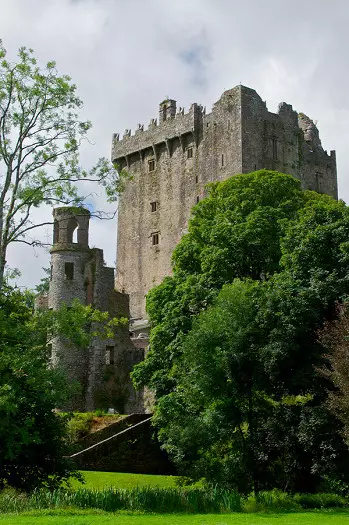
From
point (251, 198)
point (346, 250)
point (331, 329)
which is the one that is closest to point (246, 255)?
point (251, 198)

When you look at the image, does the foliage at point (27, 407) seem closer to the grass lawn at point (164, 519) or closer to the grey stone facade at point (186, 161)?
the grass lawn at point (164, 519)

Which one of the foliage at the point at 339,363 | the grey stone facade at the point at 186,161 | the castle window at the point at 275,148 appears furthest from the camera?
the castle window at the point at 275,148

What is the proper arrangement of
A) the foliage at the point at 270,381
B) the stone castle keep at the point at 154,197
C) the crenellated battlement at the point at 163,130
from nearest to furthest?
the foliage at the point at 270,381
the stone castle keep at the point at 154,197
the crenellated battlement at the point at 163,130

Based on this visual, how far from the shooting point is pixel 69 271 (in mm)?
47531

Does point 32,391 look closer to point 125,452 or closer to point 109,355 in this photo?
point 125,452

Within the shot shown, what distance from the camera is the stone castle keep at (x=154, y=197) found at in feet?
153

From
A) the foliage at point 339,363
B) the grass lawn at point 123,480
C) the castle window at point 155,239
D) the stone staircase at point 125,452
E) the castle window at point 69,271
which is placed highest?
the castle window at point 155,239

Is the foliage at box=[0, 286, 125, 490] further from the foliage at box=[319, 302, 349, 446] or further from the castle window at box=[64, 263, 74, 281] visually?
the castle window at box=[64, 263, 74, 281]

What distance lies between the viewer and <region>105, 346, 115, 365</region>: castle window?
47.0 metres

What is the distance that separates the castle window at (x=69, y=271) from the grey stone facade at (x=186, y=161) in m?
11.5

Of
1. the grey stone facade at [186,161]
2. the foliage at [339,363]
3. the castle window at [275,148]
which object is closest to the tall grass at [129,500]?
the foliage at [339,363]

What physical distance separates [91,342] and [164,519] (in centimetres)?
2904

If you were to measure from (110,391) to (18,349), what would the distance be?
990 inches

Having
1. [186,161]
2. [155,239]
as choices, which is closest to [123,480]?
[155,239]
